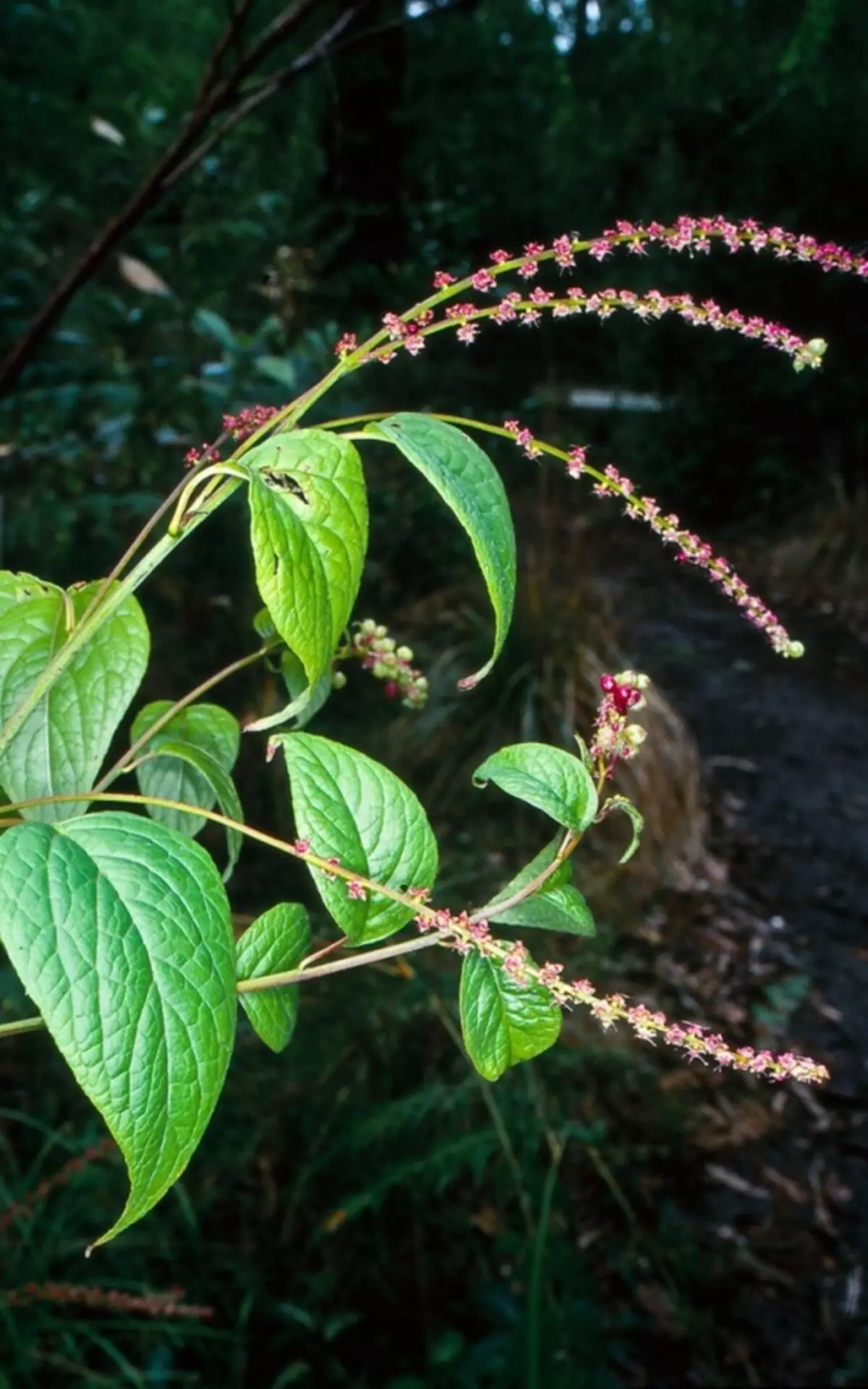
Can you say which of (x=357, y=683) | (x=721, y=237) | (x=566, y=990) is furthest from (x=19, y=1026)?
(x=357, y=683)

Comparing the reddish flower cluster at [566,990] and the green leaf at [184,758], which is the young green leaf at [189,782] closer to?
the green leaf at [184,758]

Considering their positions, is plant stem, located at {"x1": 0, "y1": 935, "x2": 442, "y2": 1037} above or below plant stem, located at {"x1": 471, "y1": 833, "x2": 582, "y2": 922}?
below

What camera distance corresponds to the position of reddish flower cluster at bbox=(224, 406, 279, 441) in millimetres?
508

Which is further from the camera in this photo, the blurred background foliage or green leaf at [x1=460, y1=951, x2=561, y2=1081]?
the blurred background foliage

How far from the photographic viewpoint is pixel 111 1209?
1686mm

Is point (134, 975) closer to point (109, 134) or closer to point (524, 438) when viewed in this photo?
point (524, 438)

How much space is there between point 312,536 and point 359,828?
14cm

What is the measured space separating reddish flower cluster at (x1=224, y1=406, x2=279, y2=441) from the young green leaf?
160 millimetres

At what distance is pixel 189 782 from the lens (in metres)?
0.68

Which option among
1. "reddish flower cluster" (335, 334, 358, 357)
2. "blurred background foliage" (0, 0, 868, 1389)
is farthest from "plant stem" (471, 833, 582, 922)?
"blurred background foliage" (0, 0, 868, 1389)

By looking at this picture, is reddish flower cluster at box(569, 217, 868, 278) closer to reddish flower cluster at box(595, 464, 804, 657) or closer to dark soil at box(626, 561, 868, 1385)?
reddish flower cluster at box(595, 464, 804, 657)

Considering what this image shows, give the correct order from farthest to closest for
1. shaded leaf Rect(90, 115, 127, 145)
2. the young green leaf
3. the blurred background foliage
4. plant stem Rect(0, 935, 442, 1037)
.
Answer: shaded leaf Rect(90, 115, 127, 145)
the blurred background foliage
the young green leaf
plant stem Rect(0, 935, 442, 1037)

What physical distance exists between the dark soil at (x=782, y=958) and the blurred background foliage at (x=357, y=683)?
107 millimetres

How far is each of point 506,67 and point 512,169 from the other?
514 millimetres
